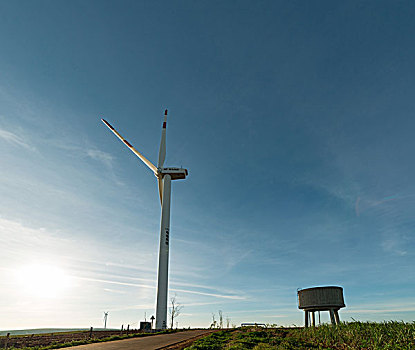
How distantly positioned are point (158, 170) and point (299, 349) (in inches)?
1716

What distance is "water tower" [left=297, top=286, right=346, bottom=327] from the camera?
39.8 meters

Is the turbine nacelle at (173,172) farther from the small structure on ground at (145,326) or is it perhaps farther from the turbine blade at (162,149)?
the small structure on ground at (145,326)

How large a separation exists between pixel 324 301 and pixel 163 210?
94.1ft

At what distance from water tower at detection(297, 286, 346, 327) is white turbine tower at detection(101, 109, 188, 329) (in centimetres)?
2089

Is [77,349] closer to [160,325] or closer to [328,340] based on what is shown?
[328,340]

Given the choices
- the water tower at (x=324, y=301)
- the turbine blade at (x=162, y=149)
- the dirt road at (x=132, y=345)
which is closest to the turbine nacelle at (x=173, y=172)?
the turbine blade at (x=162, y=149)

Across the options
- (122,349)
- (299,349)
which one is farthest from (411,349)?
(122,349)

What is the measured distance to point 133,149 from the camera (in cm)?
5472

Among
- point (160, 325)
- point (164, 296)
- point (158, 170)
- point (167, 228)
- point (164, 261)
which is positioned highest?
point (158, 170)

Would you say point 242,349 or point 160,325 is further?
point 160,325

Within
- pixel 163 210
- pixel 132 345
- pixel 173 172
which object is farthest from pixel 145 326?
pixel 173 172

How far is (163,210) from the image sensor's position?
168 feet

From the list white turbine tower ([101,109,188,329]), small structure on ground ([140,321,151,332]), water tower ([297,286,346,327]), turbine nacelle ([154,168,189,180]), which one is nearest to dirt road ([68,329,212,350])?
small structure on ground ([140,321,151,332])

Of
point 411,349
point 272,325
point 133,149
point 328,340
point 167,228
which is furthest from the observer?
point 133,149
